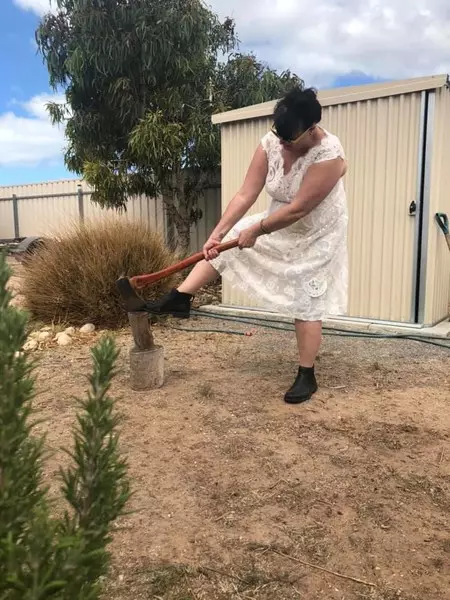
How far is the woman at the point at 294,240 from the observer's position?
317cm

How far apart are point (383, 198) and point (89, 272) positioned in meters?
3.08

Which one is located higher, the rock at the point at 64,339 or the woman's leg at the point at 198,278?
the woman's leg at the point at 198,278

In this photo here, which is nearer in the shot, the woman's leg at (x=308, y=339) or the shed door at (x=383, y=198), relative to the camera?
the woman's leg at (x=308, y=339)

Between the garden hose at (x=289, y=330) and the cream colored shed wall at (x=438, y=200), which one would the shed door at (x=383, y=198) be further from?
the garden hose at (x=289, y=330)

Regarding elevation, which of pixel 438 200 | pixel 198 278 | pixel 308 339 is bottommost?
pixel 308 339

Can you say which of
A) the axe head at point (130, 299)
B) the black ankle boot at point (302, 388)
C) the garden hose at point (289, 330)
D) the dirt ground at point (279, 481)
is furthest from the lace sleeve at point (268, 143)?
the garden hose at point (289, 330)

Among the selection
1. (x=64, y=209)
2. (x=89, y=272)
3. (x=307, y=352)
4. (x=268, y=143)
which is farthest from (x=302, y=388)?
(x=64, y=209)

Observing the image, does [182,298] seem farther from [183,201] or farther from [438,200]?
[183,201]

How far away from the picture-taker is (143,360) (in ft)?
11.7

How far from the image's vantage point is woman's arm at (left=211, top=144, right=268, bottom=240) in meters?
3.52

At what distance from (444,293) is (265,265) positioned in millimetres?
3151

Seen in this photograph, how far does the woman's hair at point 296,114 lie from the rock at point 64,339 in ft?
9.62

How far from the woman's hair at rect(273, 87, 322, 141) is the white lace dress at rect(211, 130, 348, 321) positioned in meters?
0.24

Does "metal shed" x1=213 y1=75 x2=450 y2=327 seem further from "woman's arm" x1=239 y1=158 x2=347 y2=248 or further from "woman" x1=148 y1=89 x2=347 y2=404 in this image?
"woman's arm" x1=239 y1=158 x2=347 y2=248
